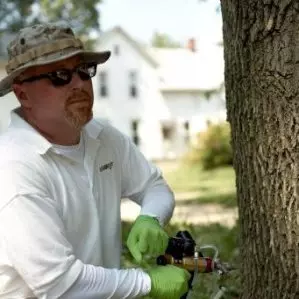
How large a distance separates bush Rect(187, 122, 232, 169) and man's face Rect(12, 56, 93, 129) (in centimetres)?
2409

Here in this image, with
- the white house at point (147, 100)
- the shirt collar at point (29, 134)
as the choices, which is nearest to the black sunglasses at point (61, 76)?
the shirt collar at point (29, 134)

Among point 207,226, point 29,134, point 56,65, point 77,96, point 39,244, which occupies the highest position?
point 56,65

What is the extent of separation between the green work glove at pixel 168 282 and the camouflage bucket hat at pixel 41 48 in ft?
2.96

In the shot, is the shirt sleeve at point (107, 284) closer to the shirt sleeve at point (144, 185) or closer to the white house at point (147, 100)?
the shirt sleeve at point (144, 185)

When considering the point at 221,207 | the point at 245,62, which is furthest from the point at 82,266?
the point at 221,207

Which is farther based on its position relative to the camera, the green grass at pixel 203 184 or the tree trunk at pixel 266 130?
the green grass at pixel 203 184

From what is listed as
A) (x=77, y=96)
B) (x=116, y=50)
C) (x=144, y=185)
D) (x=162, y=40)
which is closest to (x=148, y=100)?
(x=116, y=50)

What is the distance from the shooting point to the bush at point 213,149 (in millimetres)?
27281

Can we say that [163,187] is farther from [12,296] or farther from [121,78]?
[121,78]

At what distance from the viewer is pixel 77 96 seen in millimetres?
3012

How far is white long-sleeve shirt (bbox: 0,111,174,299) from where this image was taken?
2.71 metres

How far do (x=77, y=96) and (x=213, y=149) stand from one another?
24.6 metres

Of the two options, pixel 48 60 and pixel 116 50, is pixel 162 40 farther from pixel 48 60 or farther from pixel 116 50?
pixel 48 60

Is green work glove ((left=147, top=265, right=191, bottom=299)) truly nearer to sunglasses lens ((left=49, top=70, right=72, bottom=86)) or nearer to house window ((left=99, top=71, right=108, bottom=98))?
sunglasses lens ((left=49, top=70, right=72, bottom=86))
